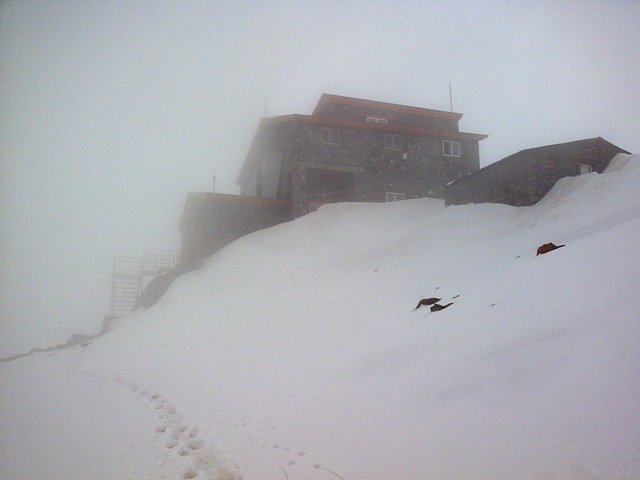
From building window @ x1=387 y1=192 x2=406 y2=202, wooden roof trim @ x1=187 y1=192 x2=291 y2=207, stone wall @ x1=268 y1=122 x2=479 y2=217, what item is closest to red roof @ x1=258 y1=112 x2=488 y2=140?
stone wall @ x1=268 y1=122 x2=479 y2=217

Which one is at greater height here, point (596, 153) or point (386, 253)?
point (596, 153)

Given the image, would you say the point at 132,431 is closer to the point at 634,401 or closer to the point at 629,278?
the point at 634,401

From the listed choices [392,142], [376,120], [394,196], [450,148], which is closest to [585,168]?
[450,148]

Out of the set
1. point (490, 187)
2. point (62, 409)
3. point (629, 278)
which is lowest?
point (62, 409)

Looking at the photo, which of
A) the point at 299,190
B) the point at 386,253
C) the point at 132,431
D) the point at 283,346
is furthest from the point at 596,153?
the point at 132,431

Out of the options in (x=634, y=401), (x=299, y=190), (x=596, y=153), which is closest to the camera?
(x=634, y=401)

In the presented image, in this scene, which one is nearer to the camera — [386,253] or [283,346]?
[283,346]

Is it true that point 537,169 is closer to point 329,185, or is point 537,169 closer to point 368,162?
point 368,162

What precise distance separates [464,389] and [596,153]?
19.5 meters

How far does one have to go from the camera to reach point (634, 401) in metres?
3.04

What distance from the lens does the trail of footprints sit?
377 cm

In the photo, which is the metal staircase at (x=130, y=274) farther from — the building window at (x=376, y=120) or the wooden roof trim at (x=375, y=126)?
the building window at (x=376, y=120)

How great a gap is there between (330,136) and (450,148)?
811 centimetres

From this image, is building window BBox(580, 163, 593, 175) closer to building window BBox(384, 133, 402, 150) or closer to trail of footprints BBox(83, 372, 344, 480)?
building window BBox(384, 133, 402, 150)
